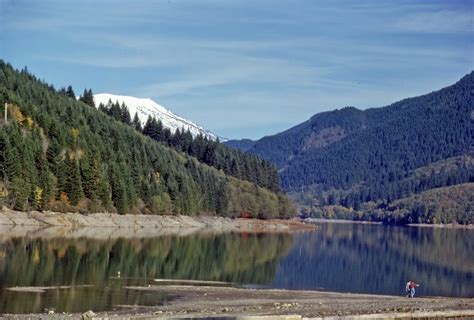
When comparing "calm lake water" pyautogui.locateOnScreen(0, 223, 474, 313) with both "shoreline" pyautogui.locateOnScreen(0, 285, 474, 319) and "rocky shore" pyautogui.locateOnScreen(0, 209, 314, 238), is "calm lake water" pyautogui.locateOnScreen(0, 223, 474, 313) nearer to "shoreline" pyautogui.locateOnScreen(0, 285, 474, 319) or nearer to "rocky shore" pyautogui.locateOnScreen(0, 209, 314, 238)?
"shoreline" pyautogui.locateOnScreen(0, 285, 474, 319)

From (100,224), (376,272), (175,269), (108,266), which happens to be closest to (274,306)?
(108,266)

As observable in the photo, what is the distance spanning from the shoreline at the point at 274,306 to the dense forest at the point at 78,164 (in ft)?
221

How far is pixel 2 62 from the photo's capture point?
19275cm

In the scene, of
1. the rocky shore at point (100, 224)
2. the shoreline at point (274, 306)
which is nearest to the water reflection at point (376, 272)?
the shoreline at point (274, 306)

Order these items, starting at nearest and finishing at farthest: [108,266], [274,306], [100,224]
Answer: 1. [274,306]
2. [108,266]
3. [100,224]

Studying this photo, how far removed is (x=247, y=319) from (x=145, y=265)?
40.1 metres

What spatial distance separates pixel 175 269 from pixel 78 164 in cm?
7344

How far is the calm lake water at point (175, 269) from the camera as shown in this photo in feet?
172

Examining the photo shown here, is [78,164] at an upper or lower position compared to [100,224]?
upper

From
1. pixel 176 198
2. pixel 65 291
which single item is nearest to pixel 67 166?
pixel 176 198

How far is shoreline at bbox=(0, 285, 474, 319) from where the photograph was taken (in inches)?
1737

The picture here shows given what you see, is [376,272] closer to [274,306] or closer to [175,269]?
[175,269]

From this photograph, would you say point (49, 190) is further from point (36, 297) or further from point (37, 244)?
point (36, 297)

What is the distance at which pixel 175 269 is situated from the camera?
76750mm
